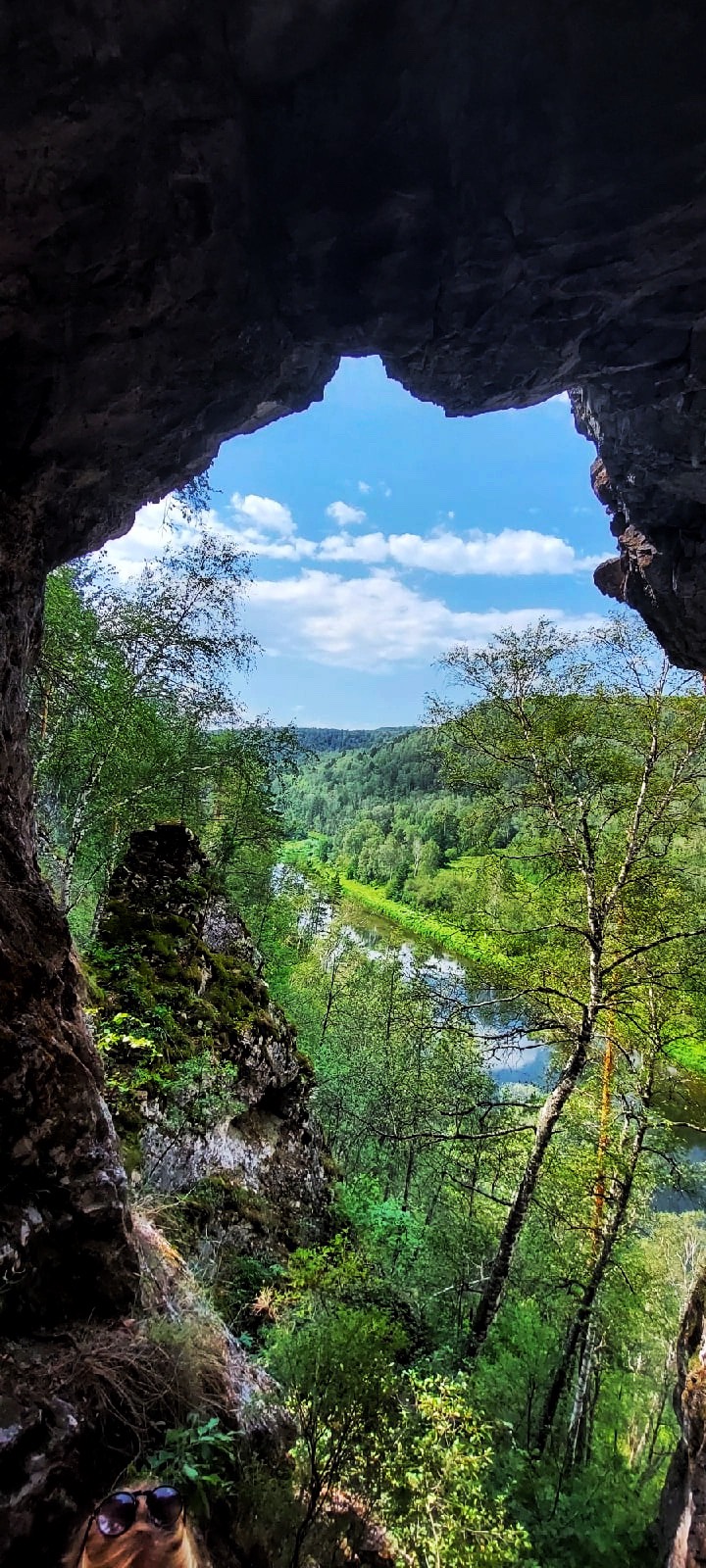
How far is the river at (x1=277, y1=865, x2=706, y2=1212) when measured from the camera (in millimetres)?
7605

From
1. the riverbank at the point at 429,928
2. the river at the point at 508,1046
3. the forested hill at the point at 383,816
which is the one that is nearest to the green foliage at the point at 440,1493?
the river at the point at 508,1046

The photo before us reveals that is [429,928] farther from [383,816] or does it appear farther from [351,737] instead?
[351,737]

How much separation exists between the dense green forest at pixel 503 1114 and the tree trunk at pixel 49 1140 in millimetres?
1117

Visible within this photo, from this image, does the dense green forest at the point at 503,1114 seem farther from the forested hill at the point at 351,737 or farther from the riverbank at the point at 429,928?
the forested hill at the point at 351,737

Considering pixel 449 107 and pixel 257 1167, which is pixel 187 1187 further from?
pixel 449 107

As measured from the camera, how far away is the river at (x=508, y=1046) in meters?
7.61

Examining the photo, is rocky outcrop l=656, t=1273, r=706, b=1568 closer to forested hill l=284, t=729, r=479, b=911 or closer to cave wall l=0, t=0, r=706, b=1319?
cave wall l=0, t=0, r=706, b=1319

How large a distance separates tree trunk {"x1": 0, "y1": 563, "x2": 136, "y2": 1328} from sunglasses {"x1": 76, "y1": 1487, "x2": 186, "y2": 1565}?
1.35 m

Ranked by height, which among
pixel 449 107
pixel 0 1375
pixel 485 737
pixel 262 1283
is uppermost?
pixel 449 107

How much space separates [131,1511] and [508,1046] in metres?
5.52

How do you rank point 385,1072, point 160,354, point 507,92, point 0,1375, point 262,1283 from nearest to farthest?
point 0,1375
point 507,92
point 160,354
point 262,1283
point 385,1072

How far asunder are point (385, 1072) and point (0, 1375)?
14.0 meters

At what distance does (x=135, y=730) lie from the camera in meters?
9.77

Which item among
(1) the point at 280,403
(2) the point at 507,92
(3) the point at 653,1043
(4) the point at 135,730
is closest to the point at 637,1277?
(3) the point at 653,1043
